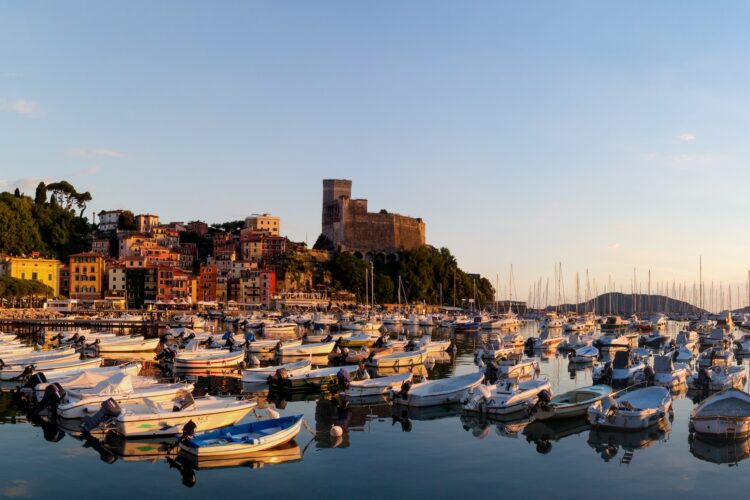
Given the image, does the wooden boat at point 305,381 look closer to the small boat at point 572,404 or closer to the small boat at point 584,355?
the small boat at point 572,404

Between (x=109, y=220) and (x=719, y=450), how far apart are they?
118858 mm

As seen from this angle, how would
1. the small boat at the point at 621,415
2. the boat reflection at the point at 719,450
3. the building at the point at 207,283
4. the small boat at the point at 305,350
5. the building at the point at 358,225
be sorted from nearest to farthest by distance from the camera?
the boat reflection at the point at 719,450, the small boat at the point at 621,415, the small boat at the point at 305,350, the building at the point at 207,283, the building at the point at 358,225

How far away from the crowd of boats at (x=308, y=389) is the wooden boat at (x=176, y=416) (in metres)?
0.03

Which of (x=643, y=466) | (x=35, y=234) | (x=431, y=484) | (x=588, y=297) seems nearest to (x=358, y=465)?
(x=431, y=484)

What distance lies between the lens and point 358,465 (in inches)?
726

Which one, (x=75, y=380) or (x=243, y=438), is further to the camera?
(x=75, y=380)

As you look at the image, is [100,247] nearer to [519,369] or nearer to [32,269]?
[32,269]

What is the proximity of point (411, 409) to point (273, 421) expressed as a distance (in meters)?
7.01

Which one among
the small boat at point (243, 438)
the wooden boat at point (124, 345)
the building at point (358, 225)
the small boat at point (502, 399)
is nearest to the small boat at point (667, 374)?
the small boat at point (502, 399)

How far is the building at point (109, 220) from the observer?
410 ft

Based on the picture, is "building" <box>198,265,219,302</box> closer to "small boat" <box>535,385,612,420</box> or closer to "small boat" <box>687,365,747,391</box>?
"small boat" <box>687,365,747,391</box>

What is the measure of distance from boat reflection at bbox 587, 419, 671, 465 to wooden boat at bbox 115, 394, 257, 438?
1008cm

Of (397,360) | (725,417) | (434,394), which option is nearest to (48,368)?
(434,394)

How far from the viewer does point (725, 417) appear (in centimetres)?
2169
